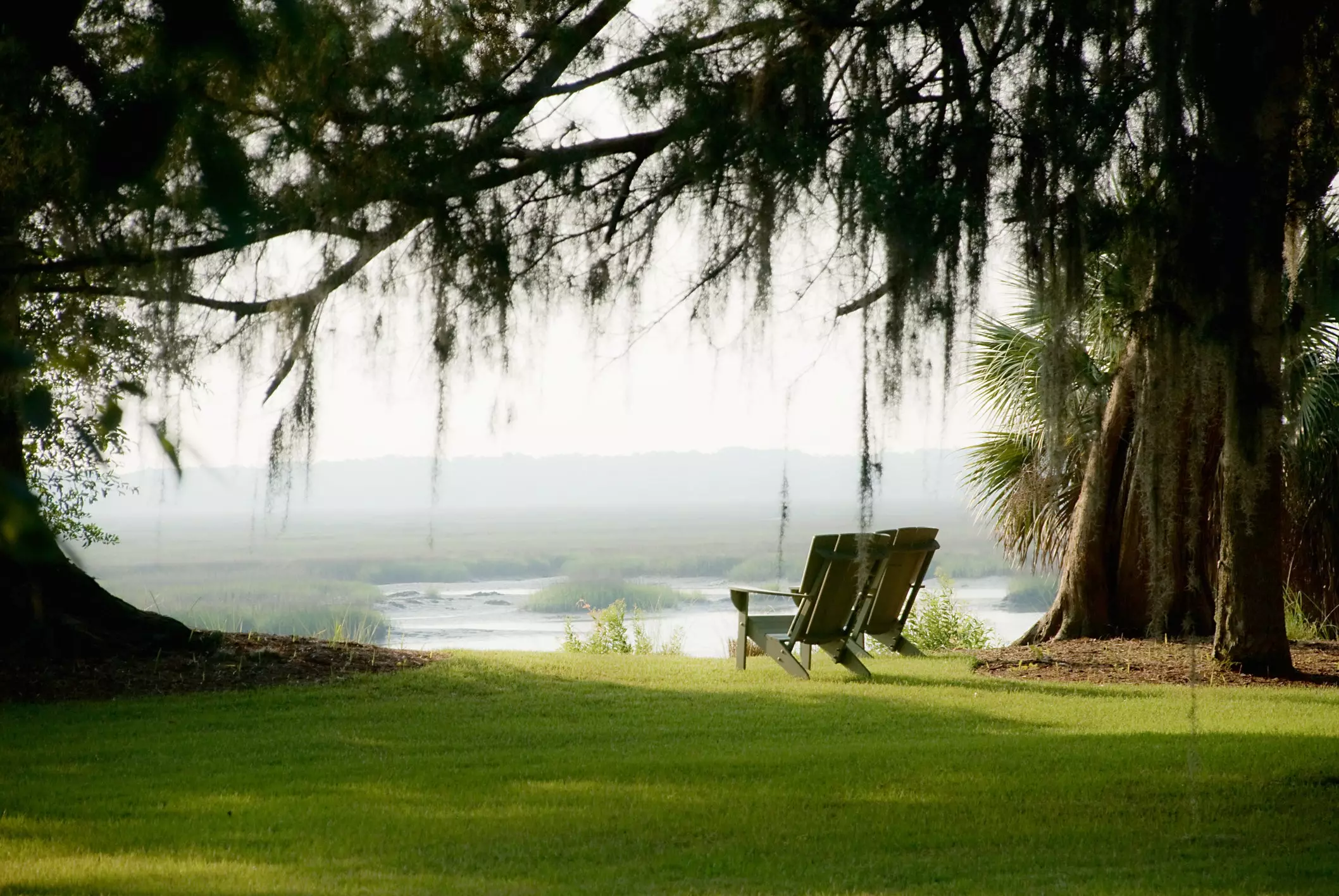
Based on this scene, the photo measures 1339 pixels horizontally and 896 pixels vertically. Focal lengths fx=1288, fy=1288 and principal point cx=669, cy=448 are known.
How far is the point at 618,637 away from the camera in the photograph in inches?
450

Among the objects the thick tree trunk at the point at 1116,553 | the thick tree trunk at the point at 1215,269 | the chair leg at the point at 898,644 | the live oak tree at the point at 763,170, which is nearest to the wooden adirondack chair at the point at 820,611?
the chair leg at the point at 898,644

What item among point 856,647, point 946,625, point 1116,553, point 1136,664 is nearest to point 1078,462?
point 1116,553

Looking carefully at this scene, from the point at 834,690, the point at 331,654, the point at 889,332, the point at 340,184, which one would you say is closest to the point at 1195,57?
the point at 889,332

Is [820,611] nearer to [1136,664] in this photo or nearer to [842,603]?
[842,603]

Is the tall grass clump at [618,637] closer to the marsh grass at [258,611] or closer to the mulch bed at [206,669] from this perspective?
the marsh grass at [258,611]

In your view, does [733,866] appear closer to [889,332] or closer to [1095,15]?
[889,332]

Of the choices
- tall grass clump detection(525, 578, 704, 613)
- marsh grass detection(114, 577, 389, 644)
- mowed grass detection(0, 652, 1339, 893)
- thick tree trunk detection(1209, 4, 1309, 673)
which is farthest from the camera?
tall grass clump detection(525, 578, 704, 613)

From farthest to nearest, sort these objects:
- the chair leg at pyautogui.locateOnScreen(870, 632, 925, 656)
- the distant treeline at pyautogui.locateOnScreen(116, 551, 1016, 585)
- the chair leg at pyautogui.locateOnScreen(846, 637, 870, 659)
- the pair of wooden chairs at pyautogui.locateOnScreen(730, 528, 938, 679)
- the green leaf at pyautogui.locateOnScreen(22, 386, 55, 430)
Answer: the distant treeline at pyautogui.locateOnScreen(116, 551, 1016, 585)
the chair leg at pyautogui.locateOnScreen(870, 632, 925, 656)
the chair leg at pyautogui.locateOnScreen(846, 637, 870, 659)
the pair of wooden chairs at pyautogui.locateOnScreen(730, 528, 938, 679)
the green leaf at pyautogui.locateOnScreen(22, 386, 55, 430)

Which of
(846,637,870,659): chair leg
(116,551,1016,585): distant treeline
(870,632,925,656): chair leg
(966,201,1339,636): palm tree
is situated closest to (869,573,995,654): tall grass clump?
(966,201,1339,636): palm tree

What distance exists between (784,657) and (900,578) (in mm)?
1076

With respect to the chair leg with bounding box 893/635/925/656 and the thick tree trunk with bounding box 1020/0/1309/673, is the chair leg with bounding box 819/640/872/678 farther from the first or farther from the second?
the thick tree trunk with bounding box 1020/0/1309/673

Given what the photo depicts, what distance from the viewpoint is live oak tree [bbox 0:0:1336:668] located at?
11.3 feet

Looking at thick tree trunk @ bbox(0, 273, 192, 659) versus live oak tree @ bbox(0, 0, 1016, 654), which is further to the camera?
thick tree trunk @ bbox(0, 273, 192, 659)

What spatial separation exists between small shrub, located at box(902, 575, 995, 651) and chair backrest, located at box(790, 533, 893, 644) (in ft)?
15.0
